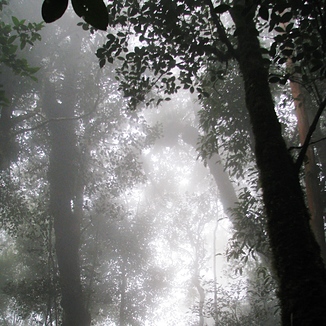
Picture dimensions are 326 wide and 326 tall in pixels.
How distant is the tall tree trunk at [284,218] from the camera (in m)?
1.31

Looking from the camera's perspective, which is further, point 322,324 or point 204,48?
point 204,48

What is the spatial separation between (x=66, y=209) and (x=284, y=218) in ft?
30.4

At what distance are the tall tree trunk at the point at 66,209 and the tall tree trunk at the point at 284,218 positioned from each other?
28.0 feet

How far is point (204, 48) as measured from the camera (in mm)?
2893

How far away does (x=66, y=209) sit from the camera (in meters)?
9.98

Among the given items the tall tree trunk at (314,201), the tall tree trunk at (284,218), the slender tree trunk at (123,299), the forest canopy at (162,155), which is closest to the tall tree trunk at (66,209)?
the forest canopy at (162,155)

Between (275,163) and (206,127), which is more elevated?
(206,127)

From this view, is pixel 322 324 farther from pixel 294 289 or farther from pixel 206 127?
pixel 206 127

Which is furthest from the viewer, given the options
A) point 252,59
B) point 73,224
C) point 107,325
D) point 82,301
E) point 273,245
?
point 107,325

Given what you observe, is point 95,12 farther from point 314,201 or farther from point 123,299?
point 123,299

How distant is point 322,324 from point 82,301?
9143mm

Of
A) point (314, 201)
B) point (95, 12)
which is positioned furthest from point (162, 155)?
point (95, 12)

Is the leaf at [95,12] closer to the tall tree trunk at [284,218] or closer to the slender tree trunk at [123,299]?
the tall tree trunk at [284,218]

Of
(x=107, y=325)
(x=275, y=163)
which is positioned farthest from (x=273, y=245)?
(x=107, y=325)
